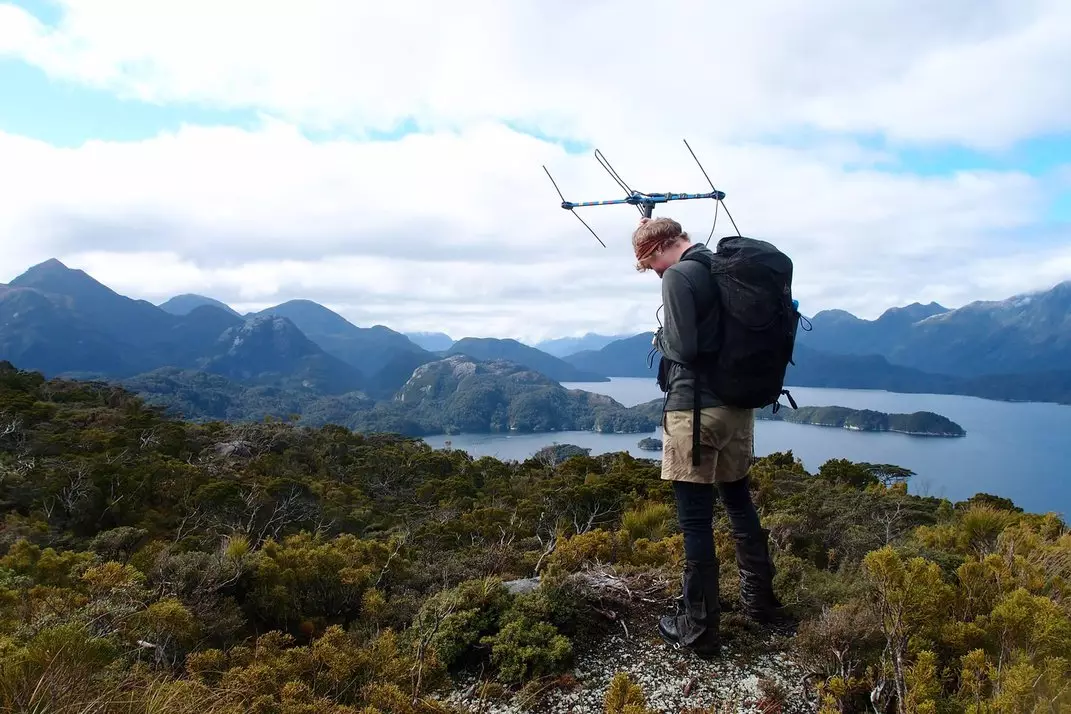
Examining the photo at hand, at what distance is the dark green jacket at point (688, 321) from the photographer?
2.73 meters

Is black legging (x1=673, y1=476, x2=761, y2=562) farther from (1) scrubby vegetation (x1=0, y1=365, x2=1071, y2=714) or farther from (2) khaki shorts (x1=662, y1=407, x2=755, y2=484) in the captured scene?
(1) scrubby vegetation (x1=0, y1=365, x2=1071, y2=714)

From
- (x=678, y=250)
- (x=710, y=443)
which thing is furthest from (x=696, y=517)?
(x=678, y=250)

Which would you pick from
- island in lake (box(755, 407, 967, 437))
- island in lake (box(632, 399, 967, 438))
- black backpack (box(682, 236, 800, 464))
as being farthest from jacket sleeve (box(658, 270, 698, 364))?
island in lake (box(755, 407, 967, 437))

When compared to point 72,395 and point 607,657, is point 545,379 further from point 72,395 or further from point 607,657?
point 607,657

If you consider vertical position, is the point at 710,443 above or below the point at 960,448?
above

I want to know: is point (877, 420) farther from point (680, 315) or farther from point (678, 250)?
point (680, 315)

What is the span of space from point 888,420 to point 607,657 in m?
113

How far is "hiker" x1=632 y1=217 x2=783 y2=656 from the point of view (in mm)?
2773

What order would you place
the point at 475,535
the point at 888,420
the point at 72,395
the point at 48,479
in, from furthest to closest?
the point at 888,420 → the point at 72,395 → the point at 48,479 → the point at 475,535

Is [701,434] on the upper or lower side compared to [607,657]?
upper

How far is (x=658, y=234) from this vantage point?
3023 mm

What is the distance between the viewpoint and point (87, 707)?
196cm

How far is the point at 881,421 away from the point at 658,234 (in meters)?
112

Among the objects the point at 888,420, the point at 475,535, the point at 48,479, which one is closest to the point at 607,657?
the point at 475,535
